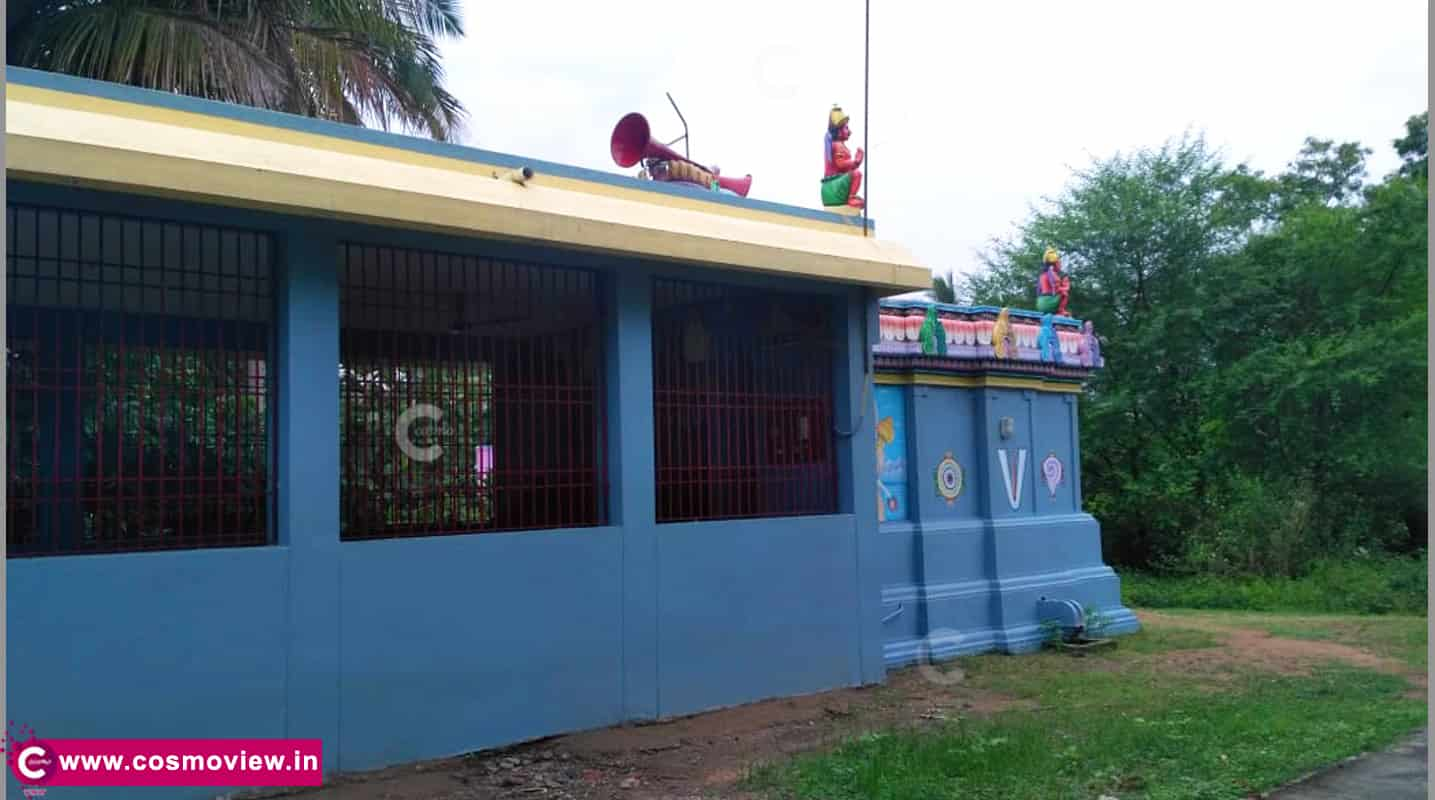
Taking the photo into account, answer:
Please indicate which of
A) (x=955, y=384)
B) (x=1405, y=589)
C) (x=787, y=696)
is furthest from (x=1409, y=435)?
(x=787, y=696)

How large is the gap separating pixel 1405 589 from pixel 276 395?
15.0 metres

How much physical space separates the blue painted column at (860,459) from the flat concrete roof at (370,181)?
0.44m

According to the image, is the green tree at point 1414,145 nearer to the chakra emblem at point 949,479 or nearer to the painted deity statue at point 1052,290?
the painted deity statue at point 1052,290

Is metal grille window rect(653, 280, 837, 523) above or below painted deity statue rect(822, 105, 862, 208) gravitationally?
below

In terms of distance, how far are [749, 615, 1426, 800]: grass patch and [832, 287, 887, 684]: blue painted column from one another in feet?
3.08

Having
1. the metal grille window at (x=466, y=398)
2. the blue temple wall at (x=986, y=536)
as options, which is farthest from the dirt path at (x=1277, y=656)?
the metal grille window at (x=466, y=398)

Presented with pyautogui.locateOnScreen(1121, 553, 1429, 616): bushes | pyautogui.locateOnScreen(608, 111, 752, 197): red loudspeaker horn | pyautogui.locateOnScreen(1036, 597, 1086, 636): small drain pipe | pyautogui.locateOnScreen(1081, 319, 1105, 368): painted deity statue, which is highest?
pyautogui.locateOnScreen(608, 111, 752, 197): red loudspeaker horn

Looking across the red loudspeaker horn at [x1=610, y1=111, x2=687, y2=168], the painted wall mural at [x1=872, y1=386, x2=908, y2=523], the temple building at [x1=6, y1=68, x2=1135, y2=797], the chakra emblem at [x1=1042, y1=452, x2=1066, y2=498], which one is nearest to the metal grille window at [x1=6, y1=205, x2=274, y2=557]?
the temple building at [x1=6, y1=68, x2=1135, y2=797]

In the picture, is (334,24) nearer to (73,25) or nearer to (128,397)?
(73,25)

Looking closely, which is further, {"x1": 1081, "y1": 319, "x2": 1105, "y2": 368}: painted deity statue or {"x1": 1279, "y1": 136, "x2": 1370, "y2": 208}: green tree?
{"x1": 1279, "y1": 136, "x2": 1370, "y2": 208}: green tree

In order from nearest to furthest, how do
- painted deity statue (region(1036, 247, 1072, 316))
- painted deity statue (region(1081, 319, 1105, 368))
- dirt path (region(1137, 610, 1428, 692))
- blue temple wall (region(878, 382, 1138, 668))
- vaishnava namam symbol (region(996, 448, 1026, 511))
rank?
dirt path (region(1137, 610, 1428, 692)) → blue temple wall (region(878, 382, 1138, 668)) → vaishnava namam symbol (region(996, 448, 1026, 511)) → painted deity statue (region(1081, 319, 1105, 368)) → painted deity statue (region(1036, 247, 1072, 316))

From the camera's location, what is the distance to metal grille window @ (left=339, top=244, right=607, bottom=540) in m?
7.12

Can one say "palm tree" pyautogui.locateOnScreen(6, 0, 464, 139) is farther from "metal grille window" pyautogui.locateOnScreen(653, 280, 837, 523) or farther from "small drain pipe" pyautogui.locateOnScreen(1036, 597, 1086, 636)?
"small drain pipe" pyautogui.locateOnScreen(1036, 597, 1086, 636)

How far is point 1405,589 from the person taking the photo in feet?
52.2
